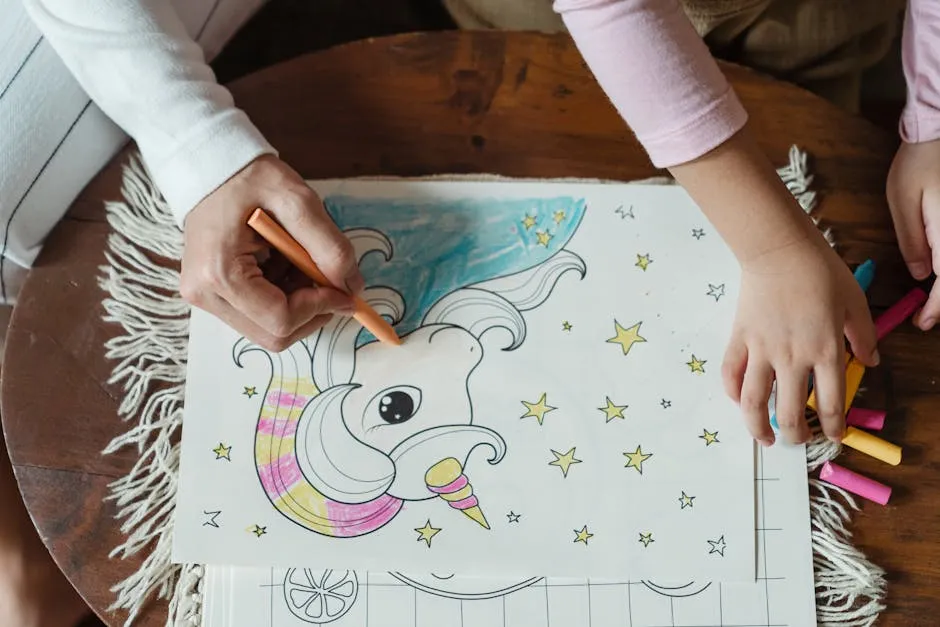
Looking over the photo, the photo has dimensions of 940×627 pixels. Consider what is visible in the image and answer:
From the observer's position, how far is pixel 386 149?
0.62 metres

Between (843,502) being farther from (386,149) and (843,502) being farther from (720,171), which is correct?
(386,149)

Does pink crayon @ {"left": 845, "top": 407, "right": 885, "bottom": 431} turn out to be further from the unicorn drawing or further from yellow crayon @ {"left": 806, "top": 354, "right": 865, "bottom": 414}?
the unicorn drawing

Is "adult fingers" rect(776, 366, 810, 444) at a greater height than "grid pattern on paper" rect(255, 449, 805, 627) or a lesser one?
greater

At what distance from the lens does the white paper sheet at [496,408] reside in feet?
1.78

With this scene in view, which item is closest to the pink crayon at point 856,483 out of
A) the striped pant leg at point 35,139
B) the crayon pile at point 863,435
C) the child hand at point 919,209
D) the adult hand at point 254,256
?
the crayon pile at point 863,435

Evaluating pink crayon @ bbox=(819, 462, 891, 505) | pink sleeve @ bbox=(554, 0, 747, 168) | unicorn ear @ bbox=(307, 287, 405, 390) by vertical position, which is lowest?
pink crayon @ bbox=(819, 462, 891, 505)

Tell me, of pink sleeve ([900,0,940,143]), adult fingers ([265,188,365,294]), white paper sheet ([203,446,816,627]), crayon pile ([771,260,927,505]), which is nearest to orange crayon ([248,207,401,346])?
adult fingers ([265,188,365,294])

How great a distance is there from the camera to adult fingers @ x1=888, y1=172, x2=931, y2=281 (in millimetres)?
575

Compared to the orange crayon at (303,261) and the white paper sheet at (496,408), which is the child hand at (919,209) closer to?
the white paper sheet at (496,408)

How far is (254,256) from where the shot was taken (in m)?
0.56

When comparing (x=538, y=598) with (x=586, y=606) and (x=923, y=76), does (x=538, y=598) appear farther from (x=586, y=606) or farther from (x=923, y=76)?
(x=923, y=76)

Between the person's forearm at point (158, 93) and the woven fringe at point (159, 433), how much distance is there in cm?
5

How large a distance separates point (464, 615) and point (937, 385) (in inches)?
13.5

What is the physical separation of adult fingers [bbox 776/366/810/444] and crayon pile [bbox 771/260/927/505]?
20 millimetres
